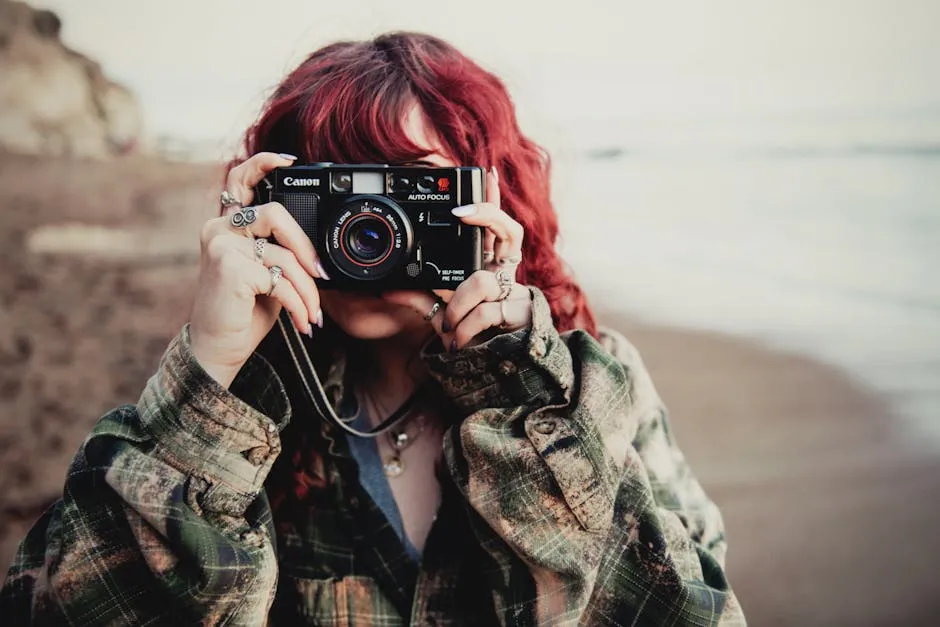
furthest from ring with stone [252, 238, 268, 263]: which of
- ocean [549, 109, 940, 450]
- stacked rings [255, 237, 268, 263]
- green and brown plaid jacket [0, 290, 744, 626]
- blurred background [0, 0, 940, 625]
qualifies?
ocean [549, 109, 940, 450]

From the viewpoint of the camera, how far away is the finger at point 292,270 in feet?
2.46

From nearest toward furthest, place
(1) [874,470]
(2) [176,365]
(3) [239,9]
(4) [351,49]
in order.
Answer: (2) [176,365]
(4) [351,49]
(3) [239,9]
(1) [874,470]

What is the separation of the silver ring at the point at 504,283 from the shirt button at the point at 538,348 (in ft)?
0.19

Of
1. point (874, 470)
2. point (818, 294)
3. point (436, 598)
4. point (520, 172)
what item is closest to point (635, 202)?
point (818, 294)

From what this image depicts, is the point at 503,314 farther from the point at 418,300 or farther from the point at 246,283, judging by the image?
the point at 246,283

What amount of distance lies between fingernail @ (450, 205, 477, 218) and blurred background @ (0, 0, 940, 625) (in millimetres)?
561

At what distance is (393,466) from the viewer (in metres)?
0.88

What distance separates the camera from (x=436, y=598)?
81cm

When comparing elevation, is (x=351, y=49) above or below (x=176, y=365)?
above

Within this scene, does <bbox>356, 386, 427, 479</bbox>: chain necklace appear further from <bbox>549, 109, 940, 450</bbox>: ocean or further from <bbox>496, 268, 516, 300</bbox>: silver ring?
<bbox>549, 109, 940, 450</bbox>: ocean

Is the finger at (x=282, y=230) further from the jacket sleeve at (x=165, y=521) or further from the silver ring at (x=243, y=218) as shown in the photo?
the jacket sleeve at (x=165, y=521)

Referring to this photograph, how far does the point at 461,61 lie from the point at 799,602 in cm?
105

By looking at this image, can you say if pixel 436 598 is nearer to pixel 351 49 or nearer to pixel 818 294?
pixel 351 49

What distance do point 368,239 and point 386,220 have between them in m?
0.03
